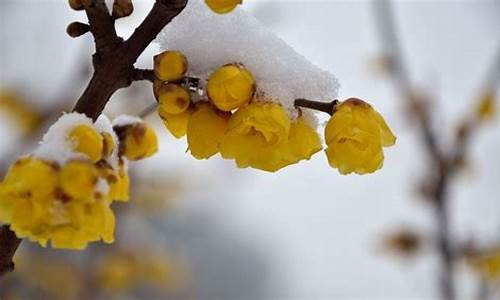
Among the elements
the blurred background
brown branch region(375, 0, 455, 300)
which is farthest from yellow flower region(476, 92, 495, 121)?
the blurred background

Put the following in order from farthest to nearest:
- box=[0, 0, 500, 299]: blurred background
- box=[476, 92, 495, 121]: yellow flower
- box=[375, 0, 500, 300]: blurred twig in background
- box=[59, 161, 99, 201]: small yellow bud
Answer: box=[0, 0, 500, 299]: blurred background, box=[476, 92, 495, 121]: yellow flower, box=[375, 0, 500, 300]: blurred twig in background, box=[59, 161, 99, 201]: small yellow bud

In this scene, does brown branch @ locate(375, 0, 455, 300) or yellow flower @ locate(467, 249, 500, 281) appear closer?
brown branch @ locate(375, 0, 455, 300)

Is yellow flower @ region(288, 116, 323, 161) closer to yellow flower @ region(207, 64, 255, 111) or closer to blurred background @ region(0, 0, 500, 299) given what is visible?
yellow flower @ region(207, 64, 255, 111)

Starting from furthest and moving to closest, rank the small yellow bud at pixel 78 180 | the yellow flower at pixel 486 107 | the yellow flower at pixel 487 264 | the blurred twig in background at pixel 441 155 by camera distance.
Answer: the yellow flower at pixel 486 107 < the yellow flower at pixel 487 264 < the blurred twig in background at pixel 441 155 < the small yellow bud at pixel 78 180

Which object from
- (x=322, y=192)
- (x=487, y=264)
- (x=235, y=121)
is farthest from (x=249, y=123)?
(x=322, y=192)

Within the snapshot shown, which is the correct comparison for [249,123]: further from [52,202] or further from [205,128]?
[52,202]

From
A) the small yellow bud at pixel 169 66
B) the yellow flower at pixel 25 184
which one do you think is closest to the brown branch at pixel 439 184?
the small yellow bud at pixel 169 66

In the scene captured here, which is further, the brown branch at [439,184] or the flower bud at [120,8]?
the brown branch at [439,184]

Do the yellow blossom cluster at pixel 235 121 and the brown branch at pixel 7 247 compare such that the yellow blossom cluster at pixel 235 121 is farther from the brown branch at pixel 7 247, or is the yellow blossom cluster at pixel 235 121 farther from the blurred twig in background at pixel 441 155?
the blurred twig in background at pixel 441 155
